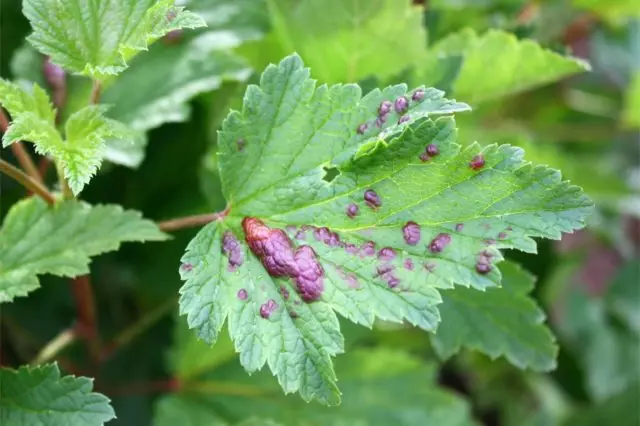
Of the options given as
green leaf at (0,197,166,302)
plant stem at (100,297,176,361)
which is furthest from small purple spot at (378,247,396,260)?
plant stem at (100,297,176,361)

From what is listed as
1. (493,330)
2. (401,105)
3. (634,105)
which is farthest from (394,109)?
(634,105)

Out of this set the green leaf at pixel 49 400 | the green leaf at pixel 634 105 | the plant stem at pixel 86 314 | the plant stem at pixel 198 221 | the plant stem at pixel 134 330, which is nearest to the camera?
the green leaf at pixel 49 400

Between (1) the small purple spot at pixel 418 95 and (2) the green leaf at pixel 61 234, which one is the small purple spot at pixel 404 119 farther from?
(2) the green leaf at pixel 61 234

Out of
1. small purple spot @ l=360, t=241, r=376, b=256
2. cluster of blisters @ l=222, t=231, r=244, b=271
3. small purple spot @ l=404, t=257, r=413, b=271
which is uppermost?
cluster of blisters @ l=222, t=231, r=244, b=271

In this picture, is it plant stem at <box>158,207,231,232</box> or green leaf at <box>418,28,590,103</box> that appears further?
green leaf at <box>418,28,590,103</box>

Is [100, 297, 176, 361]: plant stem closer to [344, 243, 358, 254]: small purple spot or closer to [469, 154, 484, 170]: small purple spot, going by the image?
[344, 243, 358, 254]: small purple spot

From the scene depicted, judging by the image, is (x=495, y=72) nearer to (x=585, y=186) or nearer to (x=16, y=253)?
(x=585, y=186)

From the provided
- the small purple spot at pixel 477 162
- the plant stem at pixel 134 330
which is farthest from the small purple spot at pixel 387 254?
the plant stem at pixel 134 330
